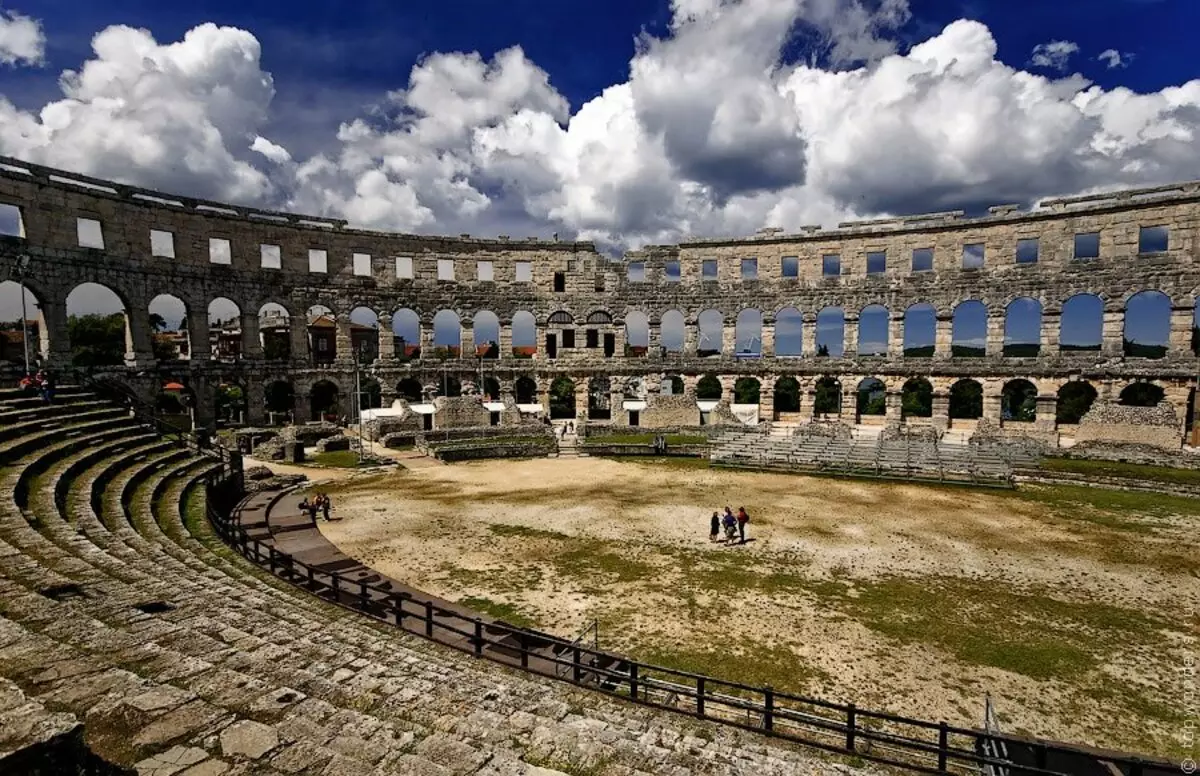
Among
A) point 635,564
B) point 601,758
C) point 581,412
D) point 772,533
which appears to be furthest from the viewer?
point 581,412

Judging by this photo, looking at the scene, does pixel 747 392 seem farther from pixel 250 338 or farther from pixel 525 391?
pixel 250 338

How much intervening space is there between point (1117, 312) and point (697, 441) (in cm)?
2715

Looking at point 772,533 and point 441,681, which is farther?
point 772,533

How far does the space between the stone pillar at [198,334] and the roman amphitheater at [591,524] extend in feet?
1.03

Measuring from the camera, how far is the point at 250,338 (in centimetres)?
4056

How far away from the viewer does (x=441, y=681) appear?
812cm

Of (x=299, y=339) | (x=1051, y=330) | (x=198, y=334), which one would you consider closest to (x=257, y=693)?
(x=198, y=334)

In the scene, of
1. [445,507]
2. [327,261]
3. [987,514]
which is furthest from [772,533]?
[327,261]

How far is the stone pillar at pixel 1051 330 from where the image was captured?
37938 mm

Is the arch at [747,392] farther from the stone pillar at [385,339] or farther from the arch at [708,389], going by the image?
the stone pillar at [385,339]

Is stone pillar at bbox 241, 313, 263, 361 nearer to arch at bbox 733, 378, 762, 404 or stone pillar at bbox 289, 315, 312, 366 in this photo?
stone pillar at bbox 289, 315, 312, 366

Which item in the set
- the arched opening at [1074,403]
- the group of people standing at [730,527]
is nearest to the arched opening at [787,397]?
the arched opening at [1074,403]

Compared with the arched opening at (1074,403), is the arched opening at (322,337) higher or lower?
higher

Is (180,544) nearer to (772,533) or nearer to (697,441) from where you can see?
(772,533)
